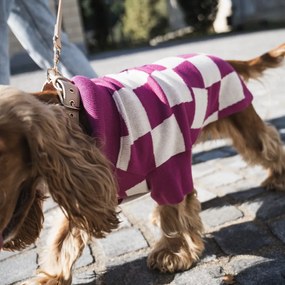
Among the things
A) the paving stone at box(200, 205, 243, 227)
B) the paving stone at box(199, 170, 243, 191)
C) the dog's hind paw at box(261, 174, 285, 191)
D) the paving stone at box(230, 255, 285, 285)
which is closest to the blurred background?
the paving stone at box(199, 170, 243, 191)

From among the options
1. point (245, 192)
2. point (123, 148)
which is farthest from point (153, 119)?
point (245, 192)

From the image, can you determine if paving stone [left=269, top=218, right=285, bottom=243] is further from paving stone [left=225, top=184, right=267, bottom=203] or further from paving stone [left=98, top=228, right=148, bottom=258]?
paving stone [left=98, top=228, right=148, bottom=258]

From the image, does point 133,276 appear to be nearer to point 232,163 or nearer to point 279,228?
point 279,228

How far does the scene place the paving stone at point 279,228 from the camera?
2.43 metres

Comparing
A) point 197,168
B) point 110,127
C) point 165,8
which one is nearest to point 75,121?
point 110,127

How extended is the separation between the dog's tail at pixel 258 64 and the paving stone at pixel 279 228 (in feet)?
3.33

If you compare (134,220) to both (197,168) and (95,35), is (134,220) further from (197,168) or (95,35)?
(95,35)

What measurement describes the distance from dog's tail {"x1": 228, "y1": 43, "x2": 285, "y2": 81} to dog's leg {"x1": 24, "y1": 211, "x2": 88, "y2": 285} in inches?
59.8

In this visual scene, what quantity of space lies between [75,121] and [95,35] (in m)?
18.4

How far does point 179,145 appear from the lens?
2283 millimetres

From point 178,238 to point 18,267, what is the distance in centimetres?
85

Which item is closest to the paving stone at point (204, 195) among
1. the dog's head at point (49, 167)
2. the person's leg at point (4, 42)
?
the dog's head at point (49, 167)

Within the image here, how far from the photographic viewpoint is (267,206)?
282cm

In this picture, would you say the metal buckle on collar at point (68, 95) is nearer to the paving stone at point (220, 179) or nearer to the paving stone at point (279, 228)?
the paving stone at point (279, 228)
